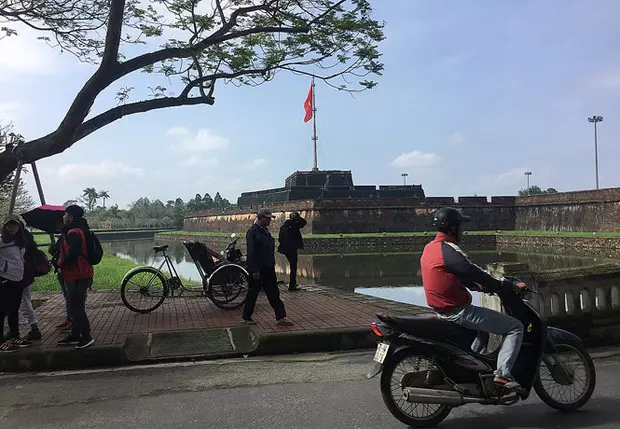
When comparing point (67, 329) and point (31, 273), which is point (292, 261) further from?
point (31, 273)

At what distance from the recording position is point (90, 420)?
3.52 meters

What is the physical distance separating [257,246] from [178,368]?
177cm

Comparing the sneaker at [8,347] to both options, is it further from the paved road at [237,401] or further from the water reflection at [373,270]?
the water reflection at [373,270]

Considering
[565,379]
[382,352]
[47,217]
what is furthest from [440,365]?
[47,217]

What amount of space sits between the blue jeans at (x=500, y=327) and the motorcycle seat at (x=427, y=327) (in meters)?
0.06

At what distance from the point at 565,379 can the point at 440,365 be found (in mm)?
919

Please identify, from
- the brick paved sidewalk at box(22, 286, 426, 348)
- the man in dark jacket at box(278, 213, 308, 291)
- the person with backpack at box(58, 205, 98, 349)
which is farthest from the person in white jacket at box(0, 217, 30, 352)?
the man in dark jacket at box(278, 213, 308, 291)

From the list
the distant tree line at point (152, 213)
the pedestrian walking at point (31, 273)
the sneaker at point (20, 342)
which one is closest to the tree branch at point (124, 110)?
the pedestrian walking at point (31, 273)

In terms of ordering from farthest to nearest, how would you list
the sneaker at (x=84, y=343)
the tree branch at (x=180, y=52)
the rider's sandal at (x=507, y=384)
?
the tree branch at (x=180, y=52) → the sneaker at (x=84, y=343) → the rider's sandal at (x=507, y=384)

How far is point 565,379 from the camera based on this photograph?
351 centimetres

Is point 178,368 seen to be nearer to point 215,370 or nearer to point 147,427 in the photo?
point 215,370

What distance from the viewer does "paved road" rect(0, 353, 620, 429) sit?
3391mm

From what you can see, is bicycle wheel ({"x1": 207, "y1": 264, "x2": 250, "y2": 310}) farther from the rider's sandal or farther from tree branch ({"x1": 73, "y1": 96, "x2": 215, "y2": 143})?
the rider's sandal

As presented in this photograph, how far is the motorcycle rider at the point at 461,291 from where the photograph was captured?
327 cm
